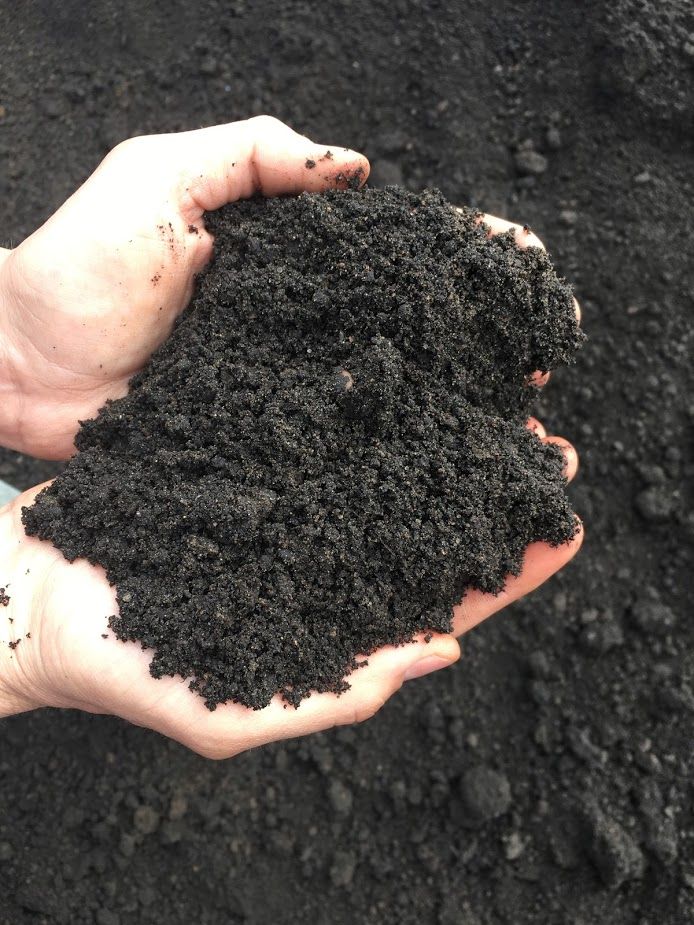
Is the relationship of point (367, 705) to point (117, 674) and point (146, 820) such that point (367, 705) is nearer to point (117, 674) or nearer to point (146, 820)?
point (117, 674)

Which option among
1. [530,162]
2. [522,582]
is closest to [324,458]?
[522,582]

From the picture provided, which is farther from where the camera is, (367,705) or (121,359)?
(121,359)

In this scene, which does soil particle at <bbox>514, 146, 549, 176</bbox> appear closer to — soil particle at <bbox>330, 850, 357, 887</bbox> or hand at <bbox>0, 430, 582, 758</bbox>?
hand at <bbox>0, 430, 582, 758</bbox>

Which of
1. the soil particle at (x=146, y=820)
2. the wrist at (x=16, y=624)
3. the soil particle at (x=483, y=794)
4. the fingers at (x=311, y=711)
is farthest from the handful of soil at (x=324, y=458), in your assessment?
the soil particle at (x=146, y=820)

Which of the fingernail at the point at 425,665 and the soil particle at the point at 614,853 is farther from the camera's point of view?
the soil particle at the point at 614,853

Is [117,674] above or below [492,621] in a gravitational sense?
above

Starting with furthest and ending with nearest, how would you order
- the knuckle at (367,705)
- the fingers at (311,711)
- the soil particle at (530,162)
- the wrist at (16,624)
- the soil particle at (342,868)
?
the soil particle at (530,162) → the soil particle at (342,868) → the wrist at (16,624) → the knuckle at (367,705) → the fingers at (311,711)

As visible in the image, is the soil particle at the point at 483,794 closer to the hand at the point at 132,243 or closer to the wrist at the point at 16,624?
the wrist at the point at 16,624
